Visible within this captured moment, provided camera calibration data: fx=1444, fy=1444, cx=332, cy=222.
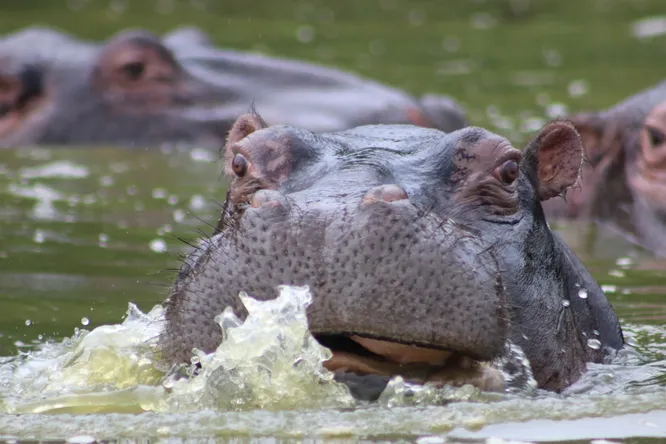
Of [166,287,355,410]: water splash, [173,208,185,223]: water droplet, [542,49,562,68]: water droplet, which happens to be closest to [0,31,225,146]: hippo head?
[173,208,185,223]: water droplet

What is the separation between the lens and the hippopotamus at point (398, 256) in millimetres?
3721

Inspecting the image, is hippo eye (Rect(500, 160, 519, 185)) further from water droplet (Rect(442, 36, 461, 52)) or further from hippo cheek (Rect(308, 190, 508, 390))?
water droplet (Rect(442, 36, 461, 52))

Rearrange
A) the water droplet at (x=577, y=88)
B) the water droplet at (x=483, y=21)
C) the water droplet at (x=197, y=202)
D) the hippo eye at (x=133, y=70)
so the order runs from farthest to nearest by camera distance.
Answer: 1. the water droplet at (x=483, y=21)
2. the water droplet at (x=577, y=88)
3. the hippo eye at (x=133, y=70)
4. the water droplet at (x=197, y=202)

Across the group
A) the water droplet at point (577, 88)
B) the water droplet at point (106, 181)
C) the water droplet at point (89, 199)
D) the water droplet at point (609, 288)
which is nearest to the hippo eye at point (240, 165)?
the water droplet at point (609, 288)

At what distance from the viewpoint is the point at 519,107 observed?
12070 mm

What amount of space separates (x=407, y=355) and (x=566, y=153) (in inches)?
43.7

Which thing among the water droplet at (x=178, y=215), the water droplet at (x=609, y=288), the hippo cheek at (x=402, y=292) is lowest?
the hippo cheek at (x=402, y=292)

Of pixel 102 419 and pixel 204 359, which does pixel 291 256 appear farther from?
pixel 102 419

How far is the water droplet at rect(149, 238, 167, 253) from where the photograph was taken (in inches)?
286

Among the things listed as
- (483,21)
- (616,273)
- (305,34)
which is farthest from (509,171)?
(483,21)

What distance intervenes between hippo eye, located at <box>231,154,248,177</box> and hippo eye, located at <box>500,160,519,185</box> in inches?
30.3

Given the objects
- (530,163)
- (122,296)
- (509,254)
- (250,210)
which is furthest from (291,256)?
(122,296)

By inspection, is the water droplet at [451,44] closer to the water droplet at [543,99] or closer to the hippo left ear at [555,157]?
the water droplet at [543,99]

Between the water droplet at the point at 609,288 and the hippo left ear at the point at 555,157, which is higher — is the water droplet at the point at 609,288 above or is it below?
below
